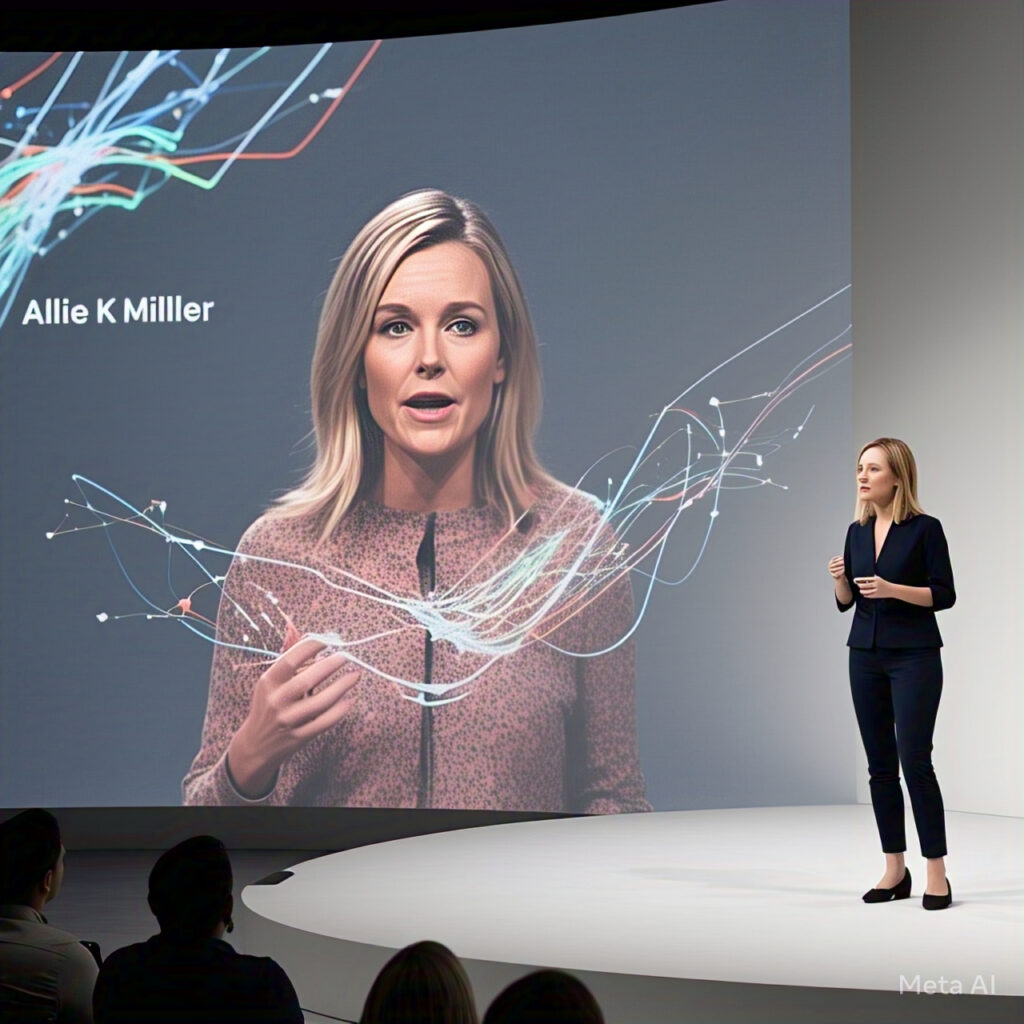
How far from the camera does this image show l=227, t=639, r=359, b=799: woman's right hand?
6.52 metres

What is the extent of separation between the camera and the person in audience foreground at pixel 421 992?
5.10ft

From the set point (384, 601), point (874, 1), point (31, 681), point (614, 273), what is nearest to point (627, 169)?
point (614, 273)

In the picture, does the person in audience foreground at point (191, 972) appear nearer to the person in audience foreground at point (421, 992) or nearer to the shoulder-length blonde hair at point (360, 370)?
the person in audience foreground at point (421, 992)

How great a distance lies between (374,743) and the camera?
21.2ft

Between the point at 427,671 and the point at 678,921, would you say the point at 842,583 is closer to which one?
the point at 678,921

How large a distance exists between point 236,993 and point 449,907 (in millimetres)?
2158

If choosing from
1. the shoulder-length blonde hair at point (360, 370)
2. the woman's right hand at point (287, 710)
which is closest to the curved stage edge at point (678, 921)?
the woman's right hand at point (287, 710)

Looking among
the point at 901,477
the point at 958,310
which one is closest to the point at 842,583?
the point at 901,477

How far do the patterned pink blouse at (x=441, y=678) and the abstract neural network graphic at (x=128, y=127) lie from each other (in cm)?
158

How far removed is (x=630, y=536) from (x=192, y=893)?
175 inches

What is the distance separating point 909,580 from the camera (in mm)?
3887

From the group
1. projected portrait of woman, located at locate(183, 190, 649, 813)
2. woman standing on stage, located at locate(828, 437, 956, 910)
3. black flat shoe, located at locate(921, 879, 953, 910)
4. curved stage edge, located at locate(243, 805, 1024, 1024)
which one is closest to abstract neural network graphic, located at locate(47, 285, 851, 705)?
projected portrait of woman, located at locate(183, 190, 649, 813)

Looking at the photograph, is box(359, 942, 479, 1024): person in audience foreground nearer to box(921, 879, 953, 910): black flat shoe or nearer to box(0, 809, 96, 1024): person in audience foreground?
box(0, 809, 96, 1024): person in audience foreground

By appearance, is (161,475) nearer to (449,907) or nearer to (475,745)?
(475,745)
